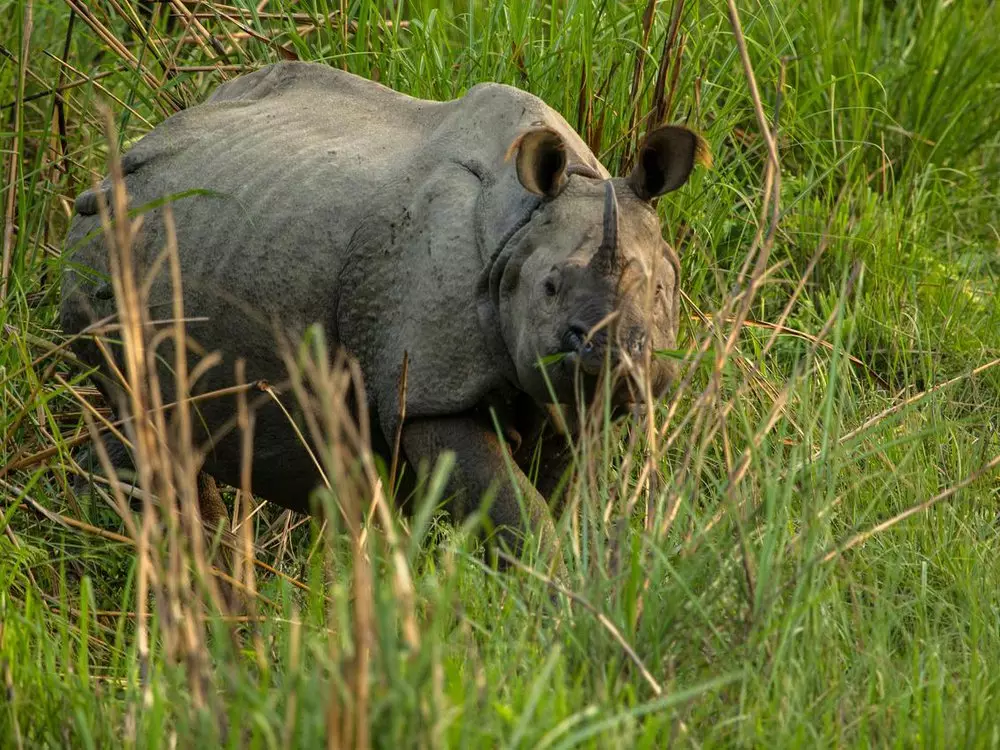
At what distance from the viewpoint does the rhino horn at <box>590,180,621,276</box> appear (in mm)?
3260

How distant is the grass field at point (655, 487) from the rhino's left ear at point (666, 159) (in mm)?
236

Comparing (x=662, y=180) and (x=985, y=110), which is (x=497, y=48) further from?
(x=985, y=110)

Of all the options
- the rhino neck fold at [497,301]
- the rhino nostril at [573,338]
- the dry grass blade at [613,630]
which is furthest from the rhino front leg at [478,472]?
the dry grass blade at [613,630]

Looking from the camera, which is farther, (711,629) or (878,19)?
(878,19)

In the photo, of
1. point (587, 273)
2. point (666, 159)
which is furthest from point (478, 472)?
point (666, 159)

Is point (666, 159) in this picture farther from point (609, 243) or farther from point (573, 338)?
point (573, 338)

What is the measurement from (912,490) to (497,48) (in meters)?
1.94

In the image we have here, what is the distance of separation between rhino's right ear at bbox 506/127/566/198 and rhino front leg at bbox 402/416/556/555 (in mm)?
546

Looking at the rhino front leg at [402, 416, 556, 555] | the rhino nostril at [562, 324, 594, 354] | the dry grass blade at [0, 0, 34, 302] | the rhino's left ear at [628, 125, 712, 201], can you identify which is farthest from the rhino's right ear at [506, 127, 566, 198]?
the dry grass blade at [0, 0, 34, 302]

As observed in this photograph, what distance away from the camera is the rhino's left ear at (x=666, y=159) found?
11.7 feet

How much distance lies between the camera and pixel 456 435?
11.9 feet

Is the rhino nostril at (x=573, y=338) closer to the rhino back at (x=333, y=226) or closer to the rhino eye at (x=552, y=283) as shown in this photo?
the rhino eye at (x=552, y=283)

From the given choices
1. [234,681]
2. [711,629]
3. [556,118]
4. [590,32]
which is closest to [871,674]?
[711,629]

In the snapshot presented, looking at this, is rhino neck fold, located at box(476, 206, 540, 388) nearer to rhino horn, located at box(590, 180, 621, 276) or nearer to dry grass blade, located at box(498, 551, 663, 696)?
rhino horn, located at box(590, 180, 621, 276)
